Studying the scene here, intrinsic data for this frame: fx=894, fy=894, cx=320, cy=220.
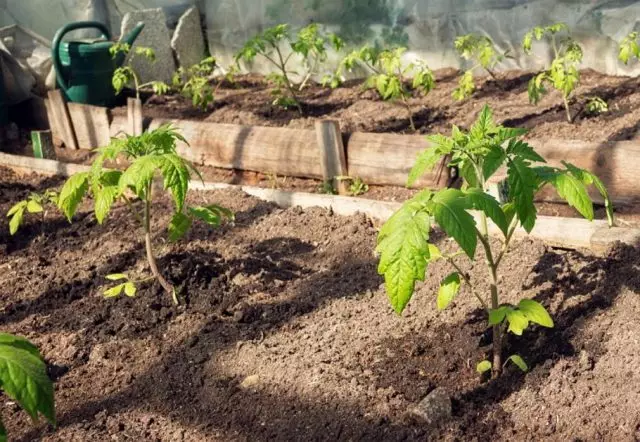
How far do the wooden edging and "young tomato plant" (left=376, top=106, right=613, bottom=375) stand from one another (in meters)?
0.83

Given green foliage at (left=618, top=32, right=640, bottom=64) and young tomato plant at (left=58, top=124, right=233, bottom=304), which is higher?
young tomato plant at (left=58, top=124, right=233, bottom=304)

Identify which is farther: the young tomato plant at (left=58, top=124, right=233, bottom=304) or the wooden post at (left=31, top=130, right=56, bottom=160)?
the wooden post at (left=31, top=130, right=56, bottom=160)

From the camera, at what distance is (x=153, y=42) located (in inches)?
326

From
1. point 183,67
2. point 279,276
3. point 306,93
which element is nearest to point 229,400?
point 279,276

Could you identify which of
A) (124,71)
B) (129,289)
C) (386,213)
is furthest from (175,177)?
(124,71)

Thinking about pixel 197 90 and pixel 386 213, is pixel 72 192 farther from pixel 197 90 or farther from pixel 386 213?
pixel 197 90

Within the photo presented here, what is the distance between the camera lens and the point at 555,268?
3.48 metres

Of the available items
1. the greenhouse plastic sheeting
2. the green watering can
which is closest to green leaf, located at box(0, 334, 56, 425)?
the greenhouse plastic sheeting

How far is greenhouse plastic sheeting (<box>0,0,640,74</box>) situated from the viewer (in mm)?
6512

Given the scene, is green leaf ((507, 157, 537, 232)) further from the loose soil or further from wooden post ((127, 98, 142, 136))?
wooden post ((127, 98, 142, 136))

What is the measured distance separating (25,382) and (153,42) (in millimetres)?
6812

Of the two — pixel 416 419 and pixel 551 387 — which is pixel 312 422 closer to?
pixel 416 419

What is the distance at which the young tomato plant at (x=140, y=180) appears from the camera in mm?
3090

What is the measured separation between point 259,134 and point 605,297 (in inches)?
111
